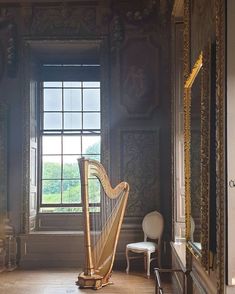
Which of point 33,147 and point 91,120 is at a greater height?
point 91,120

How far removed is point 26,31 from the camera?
680 cm

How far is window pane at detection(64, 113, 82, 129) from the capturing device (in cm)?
730

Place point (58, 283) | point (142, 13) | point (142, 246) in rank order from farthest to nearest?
point (142, 13) < point (142, 246) < point (58, 283)

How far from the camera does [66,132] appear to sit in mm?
7281

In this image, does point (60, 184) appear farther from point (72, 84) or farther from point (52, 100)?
point (72, 84)

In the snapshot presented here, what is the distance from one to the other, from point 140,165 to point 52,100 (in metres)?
1.70

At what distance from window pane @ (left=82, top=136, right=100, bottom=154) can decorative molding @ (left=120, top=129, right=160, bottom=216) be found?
670 mm

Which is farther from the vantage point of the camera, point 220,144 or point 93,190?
point 93,190

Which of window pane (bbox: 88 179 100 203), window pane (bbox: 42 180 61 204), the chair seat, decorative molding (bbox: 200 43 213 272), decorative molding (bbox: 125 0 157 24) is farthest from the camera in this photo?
window pane (bbox: 42 180 61 204)

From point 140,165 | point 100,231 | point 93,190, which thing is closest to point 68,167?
A: point 93,190

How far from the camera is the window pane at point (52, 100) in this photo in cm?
732

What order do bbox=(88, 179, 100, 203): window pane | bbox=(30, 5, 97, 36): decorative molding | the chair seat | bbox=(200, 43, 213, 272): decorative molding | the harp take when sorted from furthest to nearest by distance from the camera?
1. bbox=(30, 5, 97, 36): decorative molding
2. bbox=(88, 179, 100, 203): window pane
3. the chair seat
4. the harp
5. bbox=(200, 43, 213, 272): decorative molding

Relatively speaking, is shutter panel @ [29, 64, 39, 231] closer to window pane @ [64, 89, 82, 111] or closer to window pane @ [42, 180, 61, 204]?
window pane @ [42, 180, 61, 204]

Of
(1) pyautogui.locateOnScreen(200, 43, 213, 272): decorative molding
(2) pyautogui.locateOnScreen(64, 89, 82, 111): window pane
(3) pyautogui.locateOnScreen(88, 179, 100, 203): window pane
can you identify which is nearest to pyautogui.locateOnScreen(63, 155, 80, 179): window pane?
(3) pyautogui.locateOnScreen(88, 179, 100, 203): window pane
